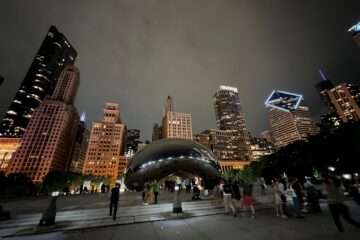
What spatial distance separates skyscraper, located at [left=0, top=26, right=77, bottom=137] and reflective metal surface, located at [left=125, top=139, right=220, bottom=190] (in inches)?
6606

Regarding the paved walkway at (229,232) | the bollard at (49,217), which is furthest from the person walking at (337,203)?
the bollard at (49,217)

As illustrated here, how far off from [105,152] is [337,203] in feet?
466

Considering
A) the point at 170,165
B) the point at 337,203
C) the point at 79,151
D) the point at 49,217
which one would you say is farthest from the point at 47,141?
the point at 337,203

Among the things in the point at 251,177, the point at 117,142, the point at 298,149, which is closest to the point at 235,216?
the point at 298,149

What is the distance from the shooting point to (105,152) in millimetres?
131250

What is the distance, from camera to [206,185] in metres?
23.4

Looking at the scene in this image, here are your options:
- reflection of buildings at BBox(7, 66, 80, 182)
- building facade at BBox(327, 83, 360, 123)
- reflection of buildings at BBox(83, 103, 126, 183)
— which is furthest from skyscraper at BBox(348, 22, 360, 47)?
reflection of buildings at BBox(7, 66, 80, 182)

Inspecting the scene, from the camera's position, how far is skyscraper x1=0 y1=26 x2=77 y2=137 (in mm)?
141375

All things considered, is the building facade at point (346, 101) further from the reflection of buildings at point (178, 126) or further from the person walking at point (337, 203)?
the person walking at point (337, 203)

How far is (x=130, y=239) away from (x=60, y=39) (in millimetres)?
248283

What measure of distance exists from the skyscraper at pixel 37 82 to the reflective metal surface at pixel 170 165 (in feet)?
550

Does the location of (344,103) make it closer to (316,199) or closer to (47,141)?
(316,199)

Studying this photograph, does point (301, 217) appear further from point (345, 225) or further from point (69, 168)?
point (69, 168)

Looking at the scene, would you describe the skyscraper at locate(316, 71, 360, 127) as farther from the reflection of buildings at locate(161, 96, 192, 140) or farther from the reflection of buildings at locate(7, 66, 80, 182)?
the reflection of buildings at locate(7, 66, 80, 182)
